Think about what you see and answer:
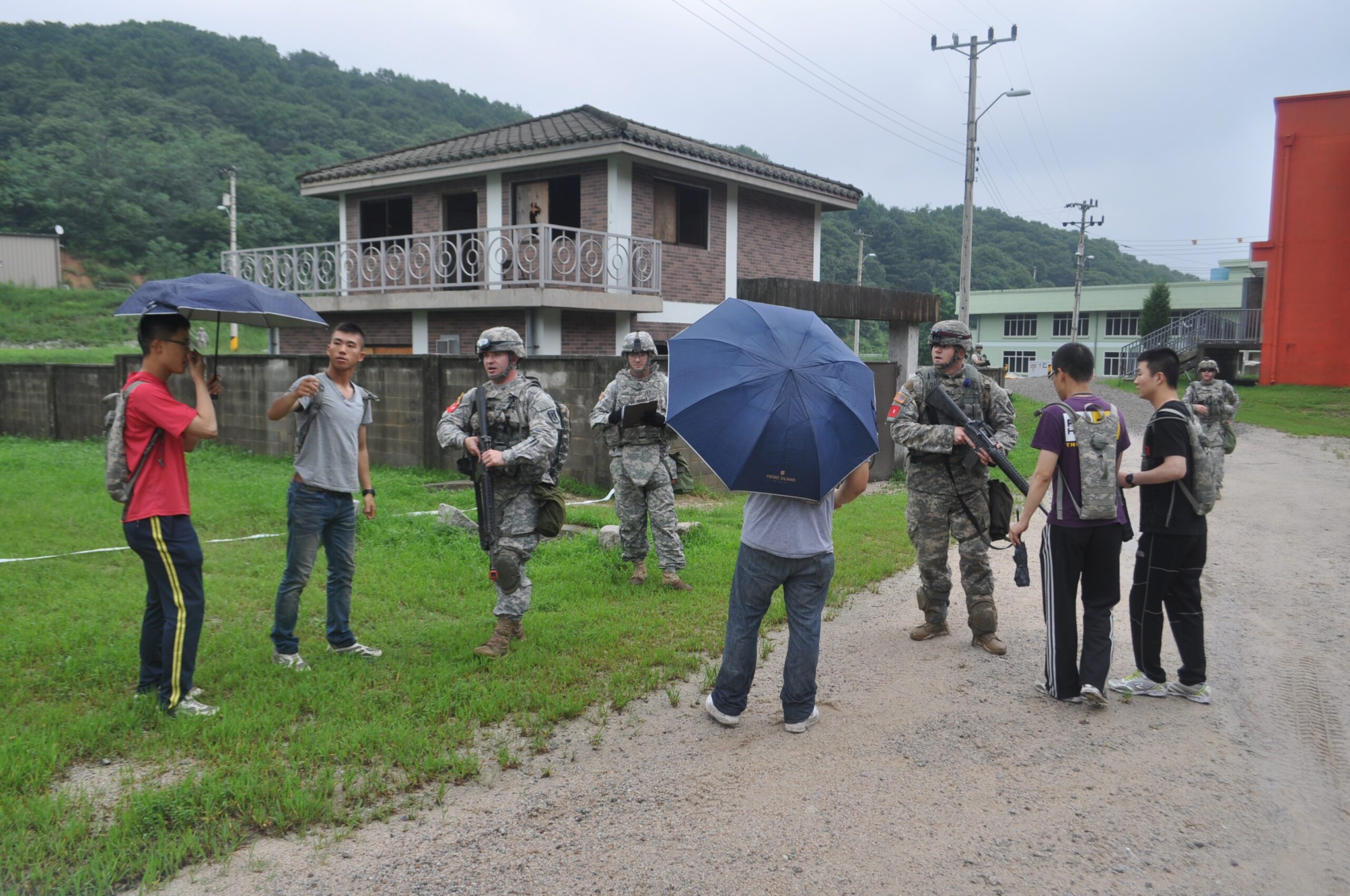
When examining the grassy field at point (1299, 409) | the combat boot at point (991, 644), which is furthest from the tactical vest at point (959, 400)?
the grassy field at point (1299, 409)

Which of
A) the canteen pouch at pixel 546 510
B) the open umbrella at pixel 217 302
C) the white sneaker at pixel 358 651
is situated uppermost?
the open umbrella at pixel 217 302

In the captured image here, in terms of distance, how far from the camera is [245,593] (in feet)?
22.3

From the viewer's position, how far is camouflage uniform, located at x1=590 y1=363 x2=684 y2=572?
7.32m

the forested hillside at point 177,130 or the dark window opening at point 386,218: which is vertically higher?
the forested hillside at point 177,130

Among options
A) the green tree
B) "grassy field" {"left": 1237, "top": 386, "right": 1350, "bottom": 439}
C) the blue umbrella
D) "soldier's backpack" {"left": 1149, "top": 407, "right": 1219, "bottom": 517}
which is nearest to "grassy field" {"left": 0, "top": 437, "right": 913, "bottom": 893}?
the blue umbrella

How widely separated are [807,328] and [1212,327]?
43.8m

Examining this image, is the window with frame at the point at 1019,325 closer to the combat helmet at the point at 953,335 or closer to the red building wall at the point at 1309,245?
the red building wall at the point at 1309,245

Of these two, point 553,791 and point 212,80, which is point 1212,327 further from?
point 212,80

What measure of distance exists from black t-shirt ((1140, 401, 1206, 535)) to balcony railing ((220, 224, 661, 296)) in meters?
12.2

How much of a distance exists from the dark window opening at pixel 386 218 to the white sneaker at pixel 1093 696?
62.8 ft

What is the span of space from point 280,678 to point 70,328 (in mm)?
38049

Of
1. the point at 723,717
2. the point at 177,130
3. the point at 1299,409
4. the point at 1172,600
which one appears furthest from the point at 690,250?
the point at 177,130

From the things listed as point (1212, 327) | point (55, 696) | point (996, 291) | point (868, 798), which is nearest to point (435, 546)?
point (55, 696)

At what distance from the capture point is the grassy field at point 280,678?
3.49 meters
